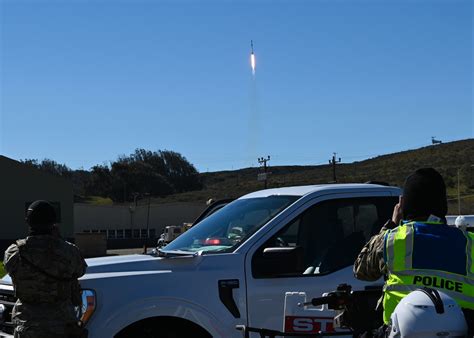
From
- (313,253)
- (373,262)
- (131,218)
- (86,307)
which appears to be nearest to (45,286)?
(86,307)

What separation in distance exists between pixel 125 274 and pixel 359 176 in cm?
8312

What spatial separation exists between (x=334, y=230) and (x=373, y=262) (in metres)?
2.40

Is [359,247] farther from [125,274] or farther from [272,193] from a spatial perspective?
[125,274]

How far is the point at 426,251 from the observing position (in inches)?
144

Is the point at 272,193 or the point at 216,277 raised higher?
the point at 272,193

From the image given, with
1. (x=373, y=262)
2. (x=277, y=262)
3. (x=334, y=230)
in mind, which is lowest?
(x=277, y=262)

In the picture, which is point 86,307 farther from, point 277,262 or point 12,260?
point 277,262

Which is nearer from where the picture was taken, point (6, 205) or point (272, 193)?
point (272, 193)

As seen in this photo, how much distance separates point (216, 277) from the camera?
5.70m

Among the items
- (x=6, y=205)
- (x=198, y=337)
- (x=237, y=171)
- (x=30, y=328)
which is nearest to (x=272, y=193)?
(x=198, y=337)

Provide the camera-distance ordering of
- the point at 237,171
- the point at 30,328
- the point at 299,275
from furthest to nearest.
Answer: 1. the point at 237,171
2. the point at 299,275
3. the point at 30,328

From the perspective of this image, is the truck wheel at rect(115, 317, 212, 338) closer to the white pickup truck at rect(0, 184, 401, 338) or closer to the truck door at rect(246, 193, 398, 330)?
the white pickup truck at rect(0, 184, 401, 338)

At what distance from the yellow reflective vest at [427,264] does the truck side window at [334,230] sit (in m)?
2.33

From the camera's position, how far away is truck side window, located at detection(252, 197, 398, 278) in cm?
615
